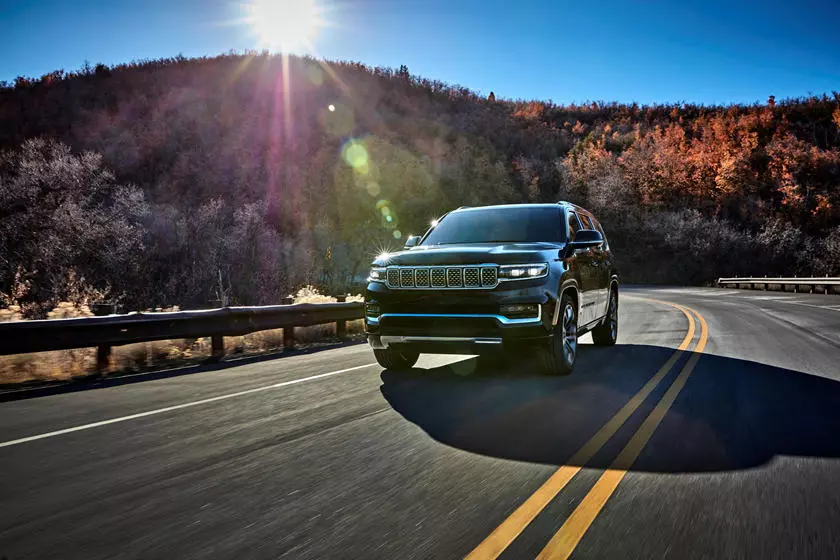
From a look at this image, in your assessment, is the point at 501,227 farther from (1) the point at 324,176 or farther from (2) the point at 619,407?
(1) the point at 324,176

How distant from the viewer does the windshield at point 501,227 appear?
8289 millimetres

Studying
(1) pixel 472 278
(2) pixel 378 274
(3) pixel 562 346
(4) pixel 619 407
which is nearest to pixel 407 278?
(2) pixel 378 274

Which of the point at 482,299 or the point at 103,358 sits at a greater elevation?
the point at 482,299

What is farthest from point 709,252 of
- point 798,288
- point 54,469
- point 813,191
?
point 54,469

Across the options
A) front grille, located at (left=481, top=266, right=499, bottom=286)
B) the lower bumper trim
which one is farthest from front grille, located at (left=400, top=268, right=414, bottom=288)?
front grille, located at (left=481, top=266, right=499, bottom=286)

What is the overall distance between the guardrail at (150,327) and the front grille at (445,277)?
14.0 ft

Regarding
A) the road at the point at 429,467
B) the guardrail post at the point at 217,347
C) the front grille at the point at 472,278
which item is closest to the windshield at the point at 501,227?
the front grille at the point at 472,278

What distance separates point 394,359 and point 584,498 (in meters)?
4.73

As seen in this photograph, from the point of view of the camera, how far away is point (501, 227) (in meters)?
8.55

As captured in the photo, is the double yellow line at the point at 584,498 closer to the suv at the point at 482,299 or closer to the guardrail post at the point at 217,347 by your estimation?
the suv at the point at 482,299

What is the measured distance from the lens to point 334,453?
168 inches

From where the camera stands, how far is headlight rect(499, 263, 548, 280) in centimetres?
682

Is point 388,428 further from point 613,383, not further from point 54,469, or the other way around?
point 613,383

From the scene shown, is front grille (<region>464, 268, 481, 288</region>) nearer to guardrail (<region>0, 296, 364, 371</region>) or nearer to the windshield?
the windshield
